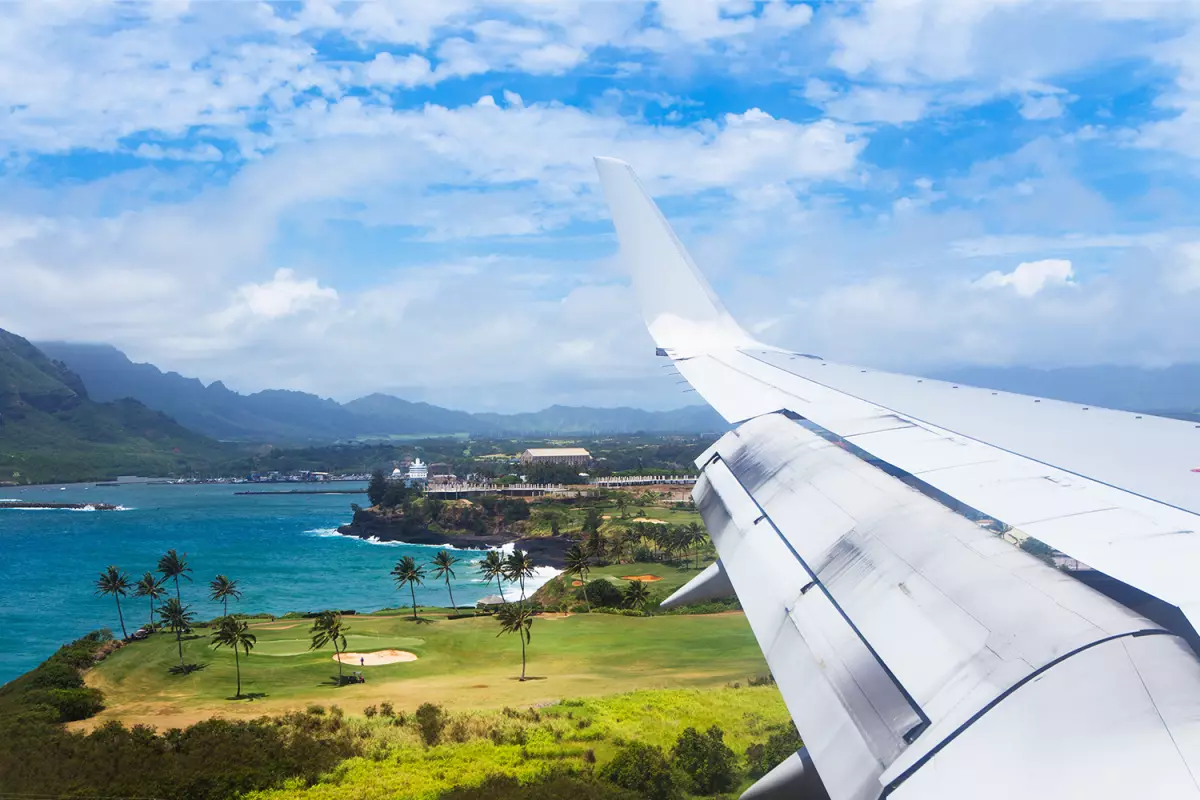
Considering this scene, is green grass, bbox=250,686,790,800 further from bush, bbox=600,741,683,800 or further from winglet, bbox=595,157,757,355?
winglet, bbox=595,157,757,355

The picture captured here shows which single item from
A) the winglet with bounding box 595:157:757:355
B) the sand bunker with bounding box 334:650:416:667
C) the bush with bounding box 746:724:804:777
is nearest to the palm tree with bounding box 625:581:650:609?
the sand bunker with bounding box 334:650:416:667

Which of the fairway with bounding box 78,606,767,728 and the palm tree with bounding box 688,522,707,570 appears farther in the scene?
the palm tree with bounding box 688,522,707,570

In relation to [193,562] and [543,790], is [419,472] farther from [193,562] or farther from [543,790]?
[543,790]

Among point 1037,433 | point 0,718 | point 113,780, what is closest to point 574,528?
point 0,718

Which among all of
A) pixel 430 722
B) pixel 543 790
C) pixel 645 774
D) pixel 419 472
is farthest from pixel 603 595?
pixel 419 472

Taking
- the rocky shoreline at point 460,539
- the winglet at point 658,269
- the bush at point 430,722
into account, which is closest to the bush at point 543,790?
the bush at point 430,722
